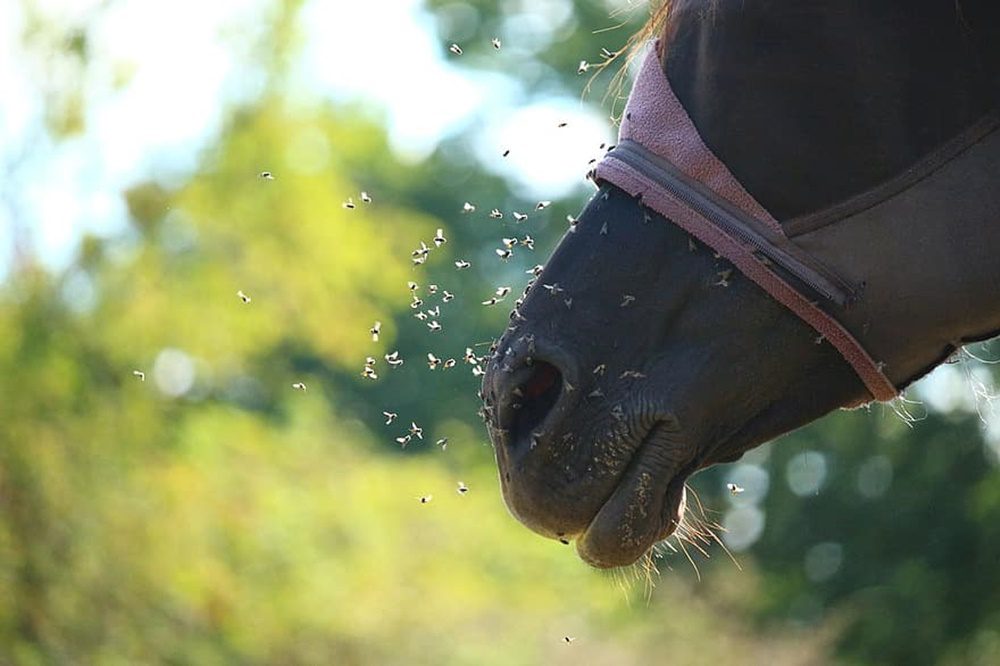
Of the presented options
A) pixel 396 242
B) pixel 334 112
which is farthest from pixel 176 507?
pixel 334 112

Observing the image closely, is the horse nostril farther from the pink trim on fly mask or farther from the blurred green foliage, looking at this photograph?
the blurred green foliage

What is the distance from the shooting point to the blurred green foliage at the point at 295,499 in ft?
30.2

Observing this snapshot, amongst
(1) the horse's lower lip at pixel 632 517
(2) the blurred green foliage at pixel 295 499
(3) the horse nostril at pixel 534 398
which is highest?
(3) the horse nostril at pixel 534 398

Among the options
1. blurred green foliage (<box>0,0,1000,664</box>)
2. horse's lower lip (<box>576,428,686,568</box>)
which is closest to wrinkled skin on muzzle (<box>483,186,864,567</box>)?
horse's lower lip (<box>576,428,686,568</box>)

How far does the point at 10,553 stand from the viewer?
8.90m

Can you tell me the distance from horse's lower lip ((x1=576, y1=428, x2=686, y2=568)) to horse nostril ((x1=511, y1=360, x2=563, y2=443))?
0.17 m

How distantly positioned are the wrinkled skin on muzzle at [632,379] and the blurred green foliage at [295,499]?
6.88m

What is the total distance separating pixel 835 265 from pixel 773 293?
0.35 ft

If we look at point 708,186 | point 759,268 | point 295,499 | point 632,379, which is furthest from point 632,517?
point 295,499

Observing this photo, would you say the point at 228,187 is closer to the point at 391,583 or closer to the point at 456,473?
the point at 391,583

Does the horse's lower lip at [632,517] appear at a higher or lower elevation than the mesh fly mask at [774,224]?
lower

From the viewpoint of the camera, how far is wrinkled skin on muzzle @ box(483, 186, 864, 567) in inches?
98.5

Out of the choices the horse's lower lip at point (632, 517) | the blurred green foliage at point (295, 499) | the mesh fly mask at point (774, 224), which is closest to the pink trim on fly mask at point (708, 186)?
the mesh fly mask at point (774, 224)

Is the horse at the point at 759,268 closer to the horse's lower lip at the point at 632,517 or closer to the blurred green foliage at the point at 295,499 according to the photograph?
the horse's lower lip at the point at 632,517
